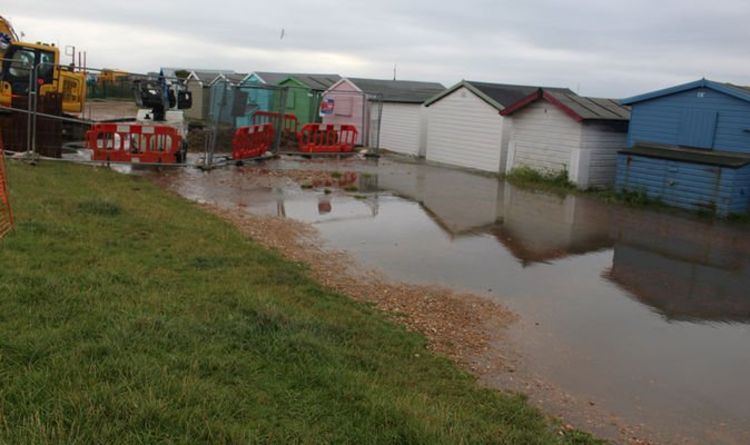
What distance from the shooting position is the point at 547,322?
7.68 metres

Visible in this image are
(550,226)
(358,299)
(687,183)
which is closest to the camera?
(358,299)

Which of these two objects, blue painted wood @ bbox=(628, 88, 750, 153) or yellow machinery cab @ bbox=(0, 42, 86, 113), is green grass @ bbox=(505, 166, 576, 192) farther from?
yellow machinery cab @ bbox=(0, 42, 86, 113)

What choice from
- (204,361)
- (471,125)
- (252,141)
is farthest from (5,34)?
(204,361)

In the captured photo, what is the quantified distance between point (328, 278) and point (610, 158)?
1371 centimetres

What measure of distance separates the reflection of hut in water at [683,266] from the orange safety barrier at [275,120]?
13.0 metres

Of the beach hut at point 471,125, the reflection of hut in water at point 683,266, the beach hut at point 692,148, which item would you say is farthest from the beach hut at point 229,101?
the reflection of hut in water at point 683,266

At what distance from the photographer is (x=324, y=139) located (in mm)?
26516

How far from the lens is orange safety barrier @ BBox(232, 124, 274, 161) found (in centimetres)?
2061

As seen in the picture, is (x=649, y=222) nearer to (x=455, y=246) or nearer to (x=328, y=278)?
(x=455, y=246)

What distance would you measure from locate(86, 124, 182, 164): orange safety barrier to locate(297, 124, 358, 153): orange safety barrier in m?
6.81

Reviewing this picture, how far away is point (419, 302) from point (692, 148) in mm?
11592

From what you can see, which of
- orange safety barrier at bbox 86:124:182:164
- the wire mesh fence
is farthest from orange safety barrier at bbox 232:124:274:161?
orange safety barrier at bbox 86:124:182:164

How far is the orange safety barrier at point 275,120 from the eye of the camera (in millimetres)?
24028

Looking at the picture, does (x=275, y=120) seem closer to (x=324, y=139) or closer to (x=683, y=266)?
(x=324, y=139)
